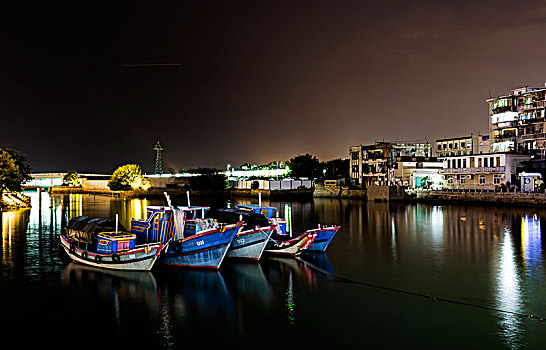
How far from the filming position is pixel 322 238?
23969 millimetres

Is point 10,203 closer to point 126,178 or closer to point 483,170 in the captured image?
point 126,178

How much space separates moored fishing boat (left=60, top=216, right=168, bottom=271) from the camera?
18.4 meters

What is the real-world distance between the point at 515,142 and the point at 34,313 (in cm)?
7693

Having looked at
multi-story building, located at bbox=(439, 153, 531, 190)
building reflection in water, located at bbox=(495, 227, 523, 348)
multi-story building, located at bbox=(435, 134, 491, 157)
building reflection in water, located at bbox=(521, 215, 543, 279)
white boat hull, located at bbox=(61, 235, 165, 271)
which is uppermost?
multi-story building, located at bbox=(435, 134, 491, 157)

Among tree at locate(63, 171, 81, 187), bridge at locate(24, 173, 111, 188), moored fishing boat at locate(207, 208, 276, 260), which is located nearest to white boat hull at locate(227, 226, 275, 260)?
moored fishing boat at locate(207, 208, 276, 260)

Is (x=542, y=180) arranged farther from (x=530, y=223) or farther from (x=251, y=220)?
(x=251, y=220)

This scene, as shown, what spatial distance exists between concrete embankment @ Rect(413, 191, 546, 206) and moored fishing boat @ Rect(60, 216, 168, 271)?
48.5 meters

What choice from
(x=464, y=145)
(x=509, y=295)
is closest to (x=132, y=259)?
(x=509, y=295)

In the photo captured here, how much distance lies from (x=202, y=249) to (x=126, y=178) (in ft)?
319

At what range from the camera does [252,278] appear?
18359 millimetres

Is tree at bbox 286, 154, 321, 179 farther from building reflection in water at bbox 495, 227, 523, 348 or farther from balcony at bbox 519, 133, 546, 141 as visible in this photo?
building reflection in water at bbox 495, 227, 523, 348

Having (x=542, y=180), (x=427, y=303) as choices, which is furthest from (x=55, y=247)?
(x=542, y=180)

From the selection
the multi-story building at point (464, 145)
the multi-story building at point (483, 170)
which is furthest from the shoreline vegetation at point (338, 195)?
the multi-story building at point (464, 145)

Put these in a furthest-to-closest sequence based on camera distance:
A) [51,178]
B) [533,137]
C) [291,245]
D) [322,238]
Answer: [51,178]
[533,137]
[322,238]
[291,245]
